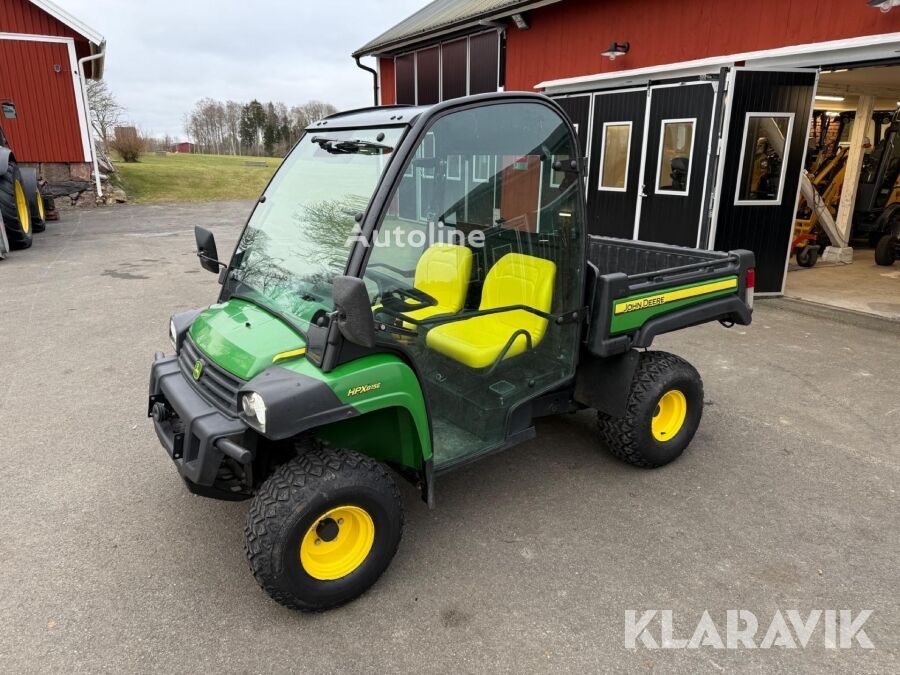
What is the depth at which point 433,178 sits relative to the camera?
8.62 feet

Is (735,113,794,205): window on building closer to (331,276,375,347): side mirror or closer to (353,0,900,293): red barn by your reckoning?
(353,0,900,293): red barn

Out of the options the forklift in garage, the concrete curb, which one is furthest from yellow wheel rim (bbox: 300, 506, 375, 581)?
the forklift in garage

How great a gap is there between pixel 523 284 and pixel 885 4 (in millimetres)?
5140

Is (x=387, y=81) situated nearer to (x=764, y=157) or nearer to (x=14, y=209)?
(x=14, y=209)

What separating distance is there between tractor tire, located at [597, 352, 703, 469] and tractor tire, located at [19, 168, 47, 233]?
12.0 m

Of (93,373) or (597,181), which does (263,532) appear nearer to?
(93,373)

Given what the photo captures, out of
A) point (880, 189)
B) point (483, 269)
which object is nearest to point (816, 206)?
point (880, 189)

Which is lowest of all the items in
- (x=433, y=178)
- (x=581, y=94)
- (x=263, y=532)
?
(x=263, y=532)

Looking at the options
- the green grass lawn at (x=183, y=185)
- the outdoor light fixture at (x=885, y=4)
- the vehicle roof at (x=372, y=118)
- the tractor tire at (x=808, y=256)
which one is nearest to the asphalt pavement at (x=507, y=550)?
the vehicle roof at (x=372, y=118)

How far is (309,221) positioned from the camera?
2.79m

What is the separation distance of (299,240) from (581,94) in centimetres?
740

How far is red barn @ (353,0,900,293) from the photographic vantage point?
21.7 ft

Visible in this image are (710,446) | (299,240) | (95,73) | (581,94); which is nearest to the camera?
(299,240)

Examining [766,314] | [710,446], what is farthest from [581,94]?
[710,446]
